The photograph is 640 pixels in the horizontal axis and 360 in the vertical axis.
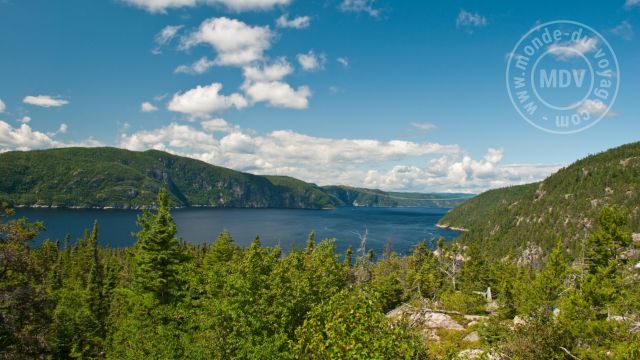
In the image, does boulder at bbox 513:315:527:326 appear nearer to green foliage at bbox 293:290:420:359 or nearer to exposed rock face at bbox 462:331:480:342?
exposed rock face at bbox 462:331:480:342

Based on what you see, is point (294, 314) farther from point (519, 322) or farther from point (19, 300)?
point (519, 322)

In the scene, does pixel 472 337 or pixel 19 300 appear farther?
pixel 472 337

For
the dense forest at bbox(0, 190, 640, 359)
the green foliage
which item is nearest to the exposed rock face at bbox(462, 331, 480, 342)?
the dense forest at bbox(0, 190, 640, 359)

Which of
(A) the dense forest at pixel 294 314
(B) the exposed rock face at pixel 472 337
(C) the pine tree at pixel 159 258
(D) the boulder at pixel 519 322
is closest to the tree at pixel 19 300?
(A) the dense forest at pixel 294 314

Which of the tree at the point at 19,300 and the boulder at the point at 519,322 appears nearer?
the tree at the point at 19,300

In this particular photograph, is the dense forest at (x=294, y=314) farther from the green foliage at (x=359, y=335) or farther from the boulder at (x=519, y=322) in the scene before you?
the boulder at (x=519, y=322)

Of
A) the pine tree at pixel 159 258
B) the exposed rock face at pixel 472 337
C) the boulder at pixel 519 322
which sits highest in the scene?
the pine tree at pixel 159 258

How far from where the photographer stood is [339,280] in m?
38.4

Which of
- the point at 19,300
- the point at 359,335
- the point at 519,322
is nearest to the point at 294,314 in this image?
the point at 359,335

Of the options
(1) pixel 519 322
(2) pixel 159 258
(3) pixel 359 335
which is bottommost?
(1) pixel 519 322

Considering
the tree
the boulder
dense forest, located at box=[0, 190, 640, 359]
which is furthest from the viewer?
the boulder

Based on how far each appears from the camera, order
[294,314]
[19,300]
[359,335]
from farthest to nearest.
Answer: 1. [294,314]
2. [19,300]
3. [359,335]

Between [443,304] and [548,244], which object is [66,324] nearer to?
[443,304]

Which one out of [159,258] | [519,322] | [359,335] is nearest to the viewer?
[359,335]
